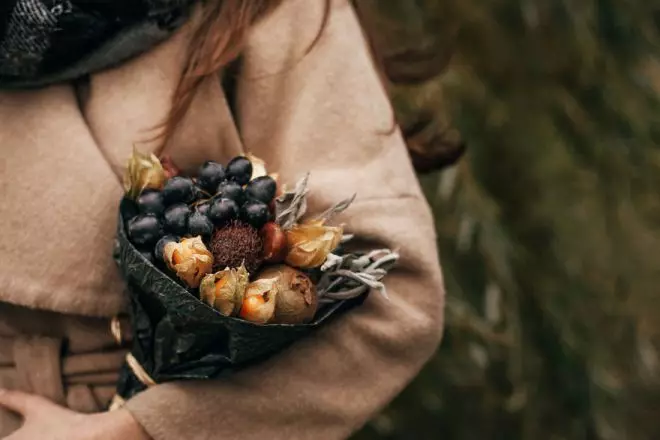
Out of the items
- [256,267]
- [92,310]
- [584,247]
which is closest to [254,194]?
[256,267]

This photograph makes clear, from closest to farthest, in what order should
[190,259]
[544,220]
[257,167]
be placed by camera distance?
1. [190,259]
2. [257,167]
3. [544,220]

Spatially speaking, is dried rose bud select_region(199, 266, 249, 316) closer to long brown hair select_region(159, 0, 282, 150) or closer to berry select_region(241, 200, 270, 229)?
berry select_region(241, 200, 270, 229)

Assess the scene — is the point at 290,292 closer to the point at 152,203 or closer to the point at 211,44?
the point at 152,203

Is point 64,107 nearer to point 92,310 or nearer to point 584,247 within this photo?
point 92,310

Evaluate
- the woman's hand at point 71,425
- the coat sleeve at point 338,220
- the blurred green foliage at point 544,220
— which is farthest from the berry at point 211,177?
the blurred green foliage at point 544,220

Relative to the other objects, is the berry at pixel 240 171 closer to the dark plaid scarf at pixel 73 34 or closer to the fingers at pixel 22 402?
the dark plaid scarf at pixel 73 34

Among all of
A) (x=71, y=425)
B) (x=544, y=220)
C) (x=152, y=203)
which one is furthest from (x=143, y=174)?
(x=544, y=220)
